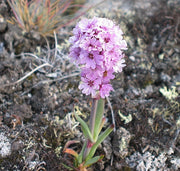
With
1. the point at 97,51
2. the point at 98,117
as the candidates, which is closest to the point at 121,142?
the point at 98,117

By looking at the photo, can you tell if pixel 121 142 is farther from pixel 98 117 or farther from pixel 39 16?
pixel 39 16

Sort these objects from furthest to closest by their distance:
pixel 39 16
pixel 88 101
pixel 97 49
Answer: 1. pixel 39 16
2. pixel 88 101
3. pixel 97 49

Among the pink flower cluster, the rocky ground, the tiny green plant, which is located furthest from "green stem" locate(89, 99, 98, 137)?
the tiny green plant

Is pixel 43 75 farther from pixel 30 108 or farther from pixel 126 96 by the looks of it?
pixel 126 96

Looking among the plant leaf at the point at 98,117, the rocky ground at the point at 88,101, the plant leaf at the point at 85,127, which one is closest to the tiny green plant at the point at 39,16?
the rocky ground at the point at 88,101

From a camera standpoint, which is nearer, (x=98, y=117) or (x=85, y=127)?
(x=85, y=127)

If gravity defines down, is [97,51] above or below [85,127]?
above

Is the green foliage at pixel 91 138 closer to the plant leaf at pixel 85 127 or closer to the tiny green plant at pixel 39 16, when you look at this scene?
the plant leaf at pixel 85 127
